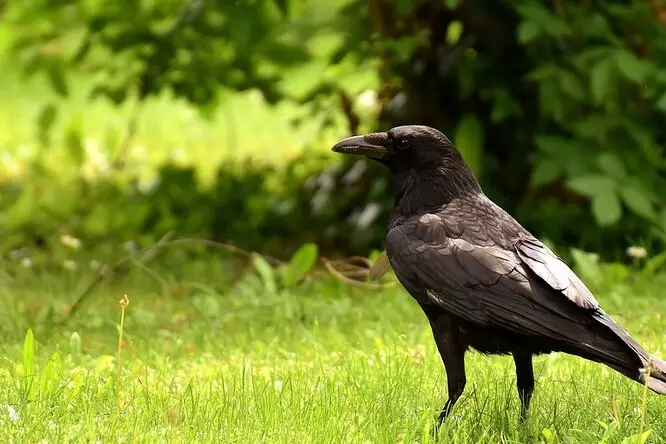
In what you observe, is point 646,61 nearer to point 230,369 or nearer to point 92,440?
point 230,369

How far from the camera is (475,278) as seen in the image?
3.82m

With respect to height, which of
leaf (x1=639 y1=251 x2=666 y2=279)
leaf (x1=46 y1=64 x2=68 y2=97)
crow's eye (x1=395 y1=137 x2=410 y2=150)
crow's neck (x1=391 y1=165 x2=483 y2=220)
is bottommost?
leaf (x1=639 y1=251 x2=666 y2=279)

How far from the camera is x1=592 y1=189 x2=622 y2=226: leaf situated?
244 inches

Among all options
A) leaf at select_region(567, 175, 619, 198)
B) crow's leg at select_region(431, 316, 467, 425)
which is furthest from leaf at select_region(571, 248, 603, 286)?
crow's leg at select_region(431, 316, 467, 425)

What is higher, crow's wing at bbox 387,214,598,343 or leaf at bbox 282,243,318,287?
crow's wing at bbox 387,214,598,343

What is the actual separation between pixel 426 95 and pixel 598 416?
12.8 feet

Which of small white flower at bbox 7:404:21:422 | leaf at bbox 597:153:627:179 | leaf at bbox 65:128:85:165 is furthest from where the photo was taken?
leaf at bbox 65:128:85:165

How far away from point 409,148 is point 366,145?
0.50 feet

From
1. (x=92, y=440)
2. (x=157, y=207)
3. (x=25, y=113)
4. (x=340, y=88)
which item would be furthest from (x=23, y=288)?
(x=25, y=113)

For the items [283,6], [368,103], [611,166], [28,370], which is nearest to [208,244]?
[283,6]

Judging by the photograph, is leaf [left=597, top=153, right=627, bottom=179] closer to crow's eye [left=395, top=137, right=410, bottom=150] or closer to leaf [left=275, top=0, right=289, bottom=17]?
leaf [left=275, top=0, right=289, bottom=17]

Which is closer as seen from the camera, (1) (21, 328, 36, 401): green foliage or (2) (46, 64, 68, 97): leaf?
(1) (21, 328, 36, 401): green foliage

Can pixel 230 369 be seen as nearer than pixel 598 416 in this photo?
No

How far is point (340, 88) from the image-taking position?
7.64 metres
